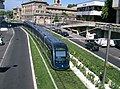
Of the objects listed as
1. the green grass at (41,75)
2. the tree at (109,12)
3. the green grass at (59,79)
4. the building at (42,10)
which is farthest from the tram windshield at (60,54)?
the building at (42,10)

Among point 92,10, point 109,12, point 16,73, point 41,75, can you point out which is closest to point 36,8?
point 92,10

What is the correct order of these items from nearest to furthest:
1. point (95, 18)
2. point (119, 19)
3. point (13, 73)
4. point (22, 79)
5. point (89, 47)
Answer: point (22, 79), point (13, 73), point (89, 47), point (119, 19), point (95, 18)

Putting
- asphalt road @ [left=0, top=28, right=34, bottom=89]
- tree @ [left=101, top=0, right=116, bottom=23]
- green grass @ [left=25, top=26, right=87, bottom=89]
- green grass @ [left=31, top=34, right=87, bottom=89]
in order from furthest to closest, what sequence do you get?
tree @ [left=101, top=0, right=116, bottom=23] < asphalt road @ [left=0, top=28, right=34, bottom=89] < green grass @ [left=31, top=34, right=87, bottom=89] < green grass @ [left=25, top=26, right=87, bottom=89]

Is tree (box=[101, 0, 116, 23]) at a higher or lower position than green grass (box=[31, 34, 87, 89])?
higher

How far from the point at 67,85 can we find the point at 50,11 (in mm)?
139193

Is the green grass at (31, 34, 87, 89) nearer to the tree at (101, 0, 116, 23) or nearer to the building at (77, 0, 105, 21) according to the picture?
the tree at (101, 0, 116, 23)

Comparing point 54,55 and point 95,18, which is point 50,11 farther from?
point 54,55

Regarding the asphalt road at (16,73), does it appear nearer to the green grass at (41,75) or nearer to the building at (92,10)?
the green grass at (41,75)

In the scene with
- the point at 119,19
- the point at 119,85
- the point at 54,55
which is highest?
the point at 119,19

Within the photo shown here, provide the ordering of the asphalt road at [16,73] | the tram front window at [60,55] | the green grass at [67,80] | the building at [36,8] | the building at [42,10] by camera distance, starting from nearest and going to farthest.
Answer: the green grass at [67,80]
the asphalt road at [16,73]
the tram front window at [60,55]
the building at [42,10]
the building at [36,8]

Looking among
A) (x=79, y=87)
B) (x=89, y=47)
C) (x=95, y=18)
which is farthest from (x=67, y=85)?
(x=95, y=18)

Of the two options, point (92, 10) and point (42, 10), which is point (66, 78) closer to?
point (92, 10)

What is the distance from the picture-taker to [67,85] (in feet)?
78.3

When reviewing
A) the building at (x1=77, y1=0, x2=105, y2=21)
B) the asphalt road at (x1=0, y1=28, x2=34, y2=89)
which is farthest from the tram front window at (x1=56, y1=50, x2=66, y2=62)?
the building at (x1=77, y1=0, x2=105, y2=21)
